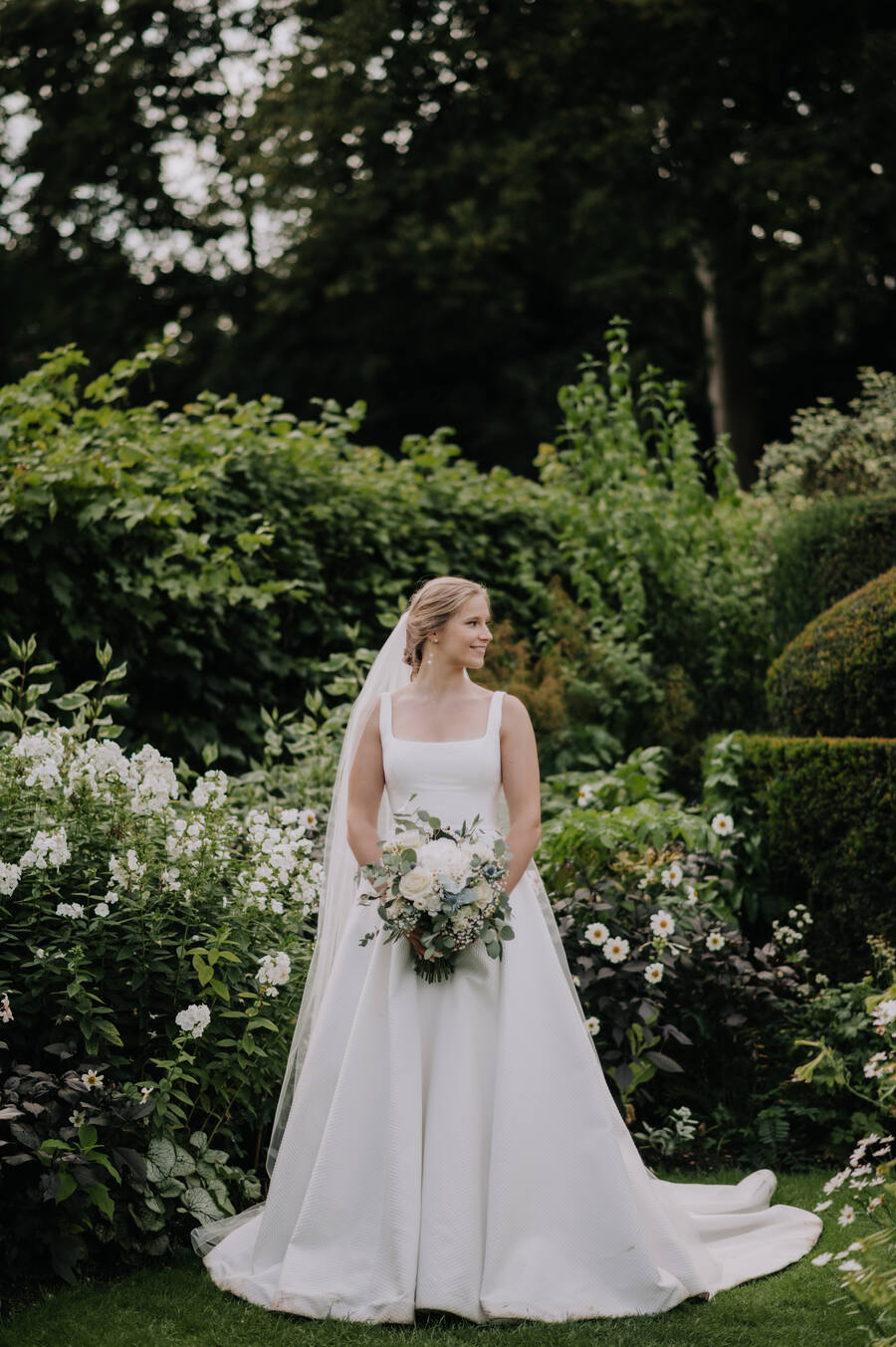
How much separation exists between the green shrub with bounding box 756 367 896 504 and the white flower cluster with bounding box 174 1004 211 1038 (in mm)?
6399

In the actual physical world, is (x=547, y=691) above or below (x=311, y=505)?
below

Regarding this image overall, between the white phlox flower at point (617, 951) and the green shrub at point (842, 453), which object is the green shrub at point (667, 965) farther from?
the green shrub at point (842, 453)

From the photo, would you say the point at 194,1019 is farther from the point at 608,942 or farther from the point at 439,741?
the point at 608,942

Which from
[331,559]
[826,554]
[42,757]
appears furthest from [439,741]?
[826,554]

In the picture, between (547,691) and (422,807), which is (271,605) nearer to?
(547,691)

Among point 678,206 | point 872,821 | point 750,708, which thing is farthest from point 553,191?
point 872,821

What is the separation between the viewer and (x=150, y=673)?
670 centimetres

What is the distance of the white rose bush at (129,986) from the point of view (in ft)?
12.2

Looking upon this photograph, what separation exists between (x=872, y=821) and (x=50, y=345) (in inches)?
535

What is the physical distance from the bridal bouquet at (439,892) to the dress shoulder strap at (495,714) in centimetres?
40

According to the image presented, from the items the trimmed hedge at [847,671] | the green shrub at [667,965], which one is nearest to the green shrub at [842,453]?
the trimmed hedge at [847,671]

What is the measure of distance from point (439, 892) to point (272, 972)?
0.83 meters

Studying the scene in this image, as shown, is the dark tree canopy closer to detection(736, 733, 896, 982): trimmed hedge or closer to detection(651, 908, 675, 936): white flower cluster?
detection(736, 733, 896, 982): trimmed hedge

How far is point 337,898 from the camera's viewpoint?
4195 millimetres
